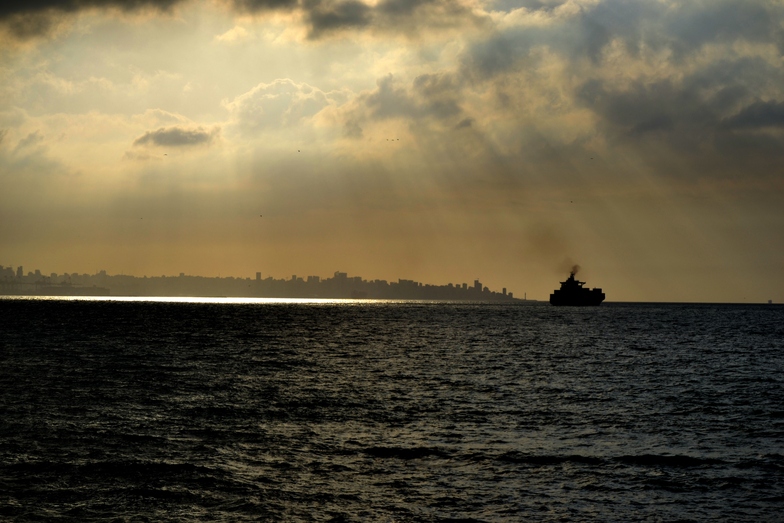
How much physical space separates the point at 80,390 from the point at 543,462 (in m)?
27.8

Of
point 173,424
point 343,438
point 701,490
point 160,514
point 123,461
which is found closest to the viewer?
point 160,514

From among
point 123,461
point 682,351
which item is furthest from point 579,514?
point 682,351

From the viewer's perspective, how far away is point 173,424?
102 ft

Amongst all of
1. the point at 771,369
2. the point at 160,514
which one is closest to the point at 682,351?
the point at 771,369

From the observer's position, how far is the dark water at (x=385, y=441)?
19.7 m

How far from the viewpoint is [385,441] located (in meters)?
27.8

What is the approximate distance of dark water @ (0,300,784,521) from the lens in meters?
19.7

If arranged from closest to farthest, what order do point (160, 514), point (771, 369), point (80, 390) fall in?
1. point (160, 514)
2. point (80, 390)
3. point (771, 369)

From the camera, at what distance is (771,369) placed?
5859 cm

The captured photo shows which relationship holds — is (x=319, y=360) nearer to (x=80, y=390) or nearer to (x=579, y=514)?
(x=80, y=390)

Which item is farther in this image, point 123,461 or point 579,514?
point 123,461

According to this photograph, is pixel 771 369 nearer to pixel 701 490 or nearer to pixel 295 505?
pixel 701 490

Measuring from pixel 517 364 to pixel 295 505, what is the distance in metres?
43.1

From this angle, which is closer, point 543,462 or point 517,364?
point 543,462
